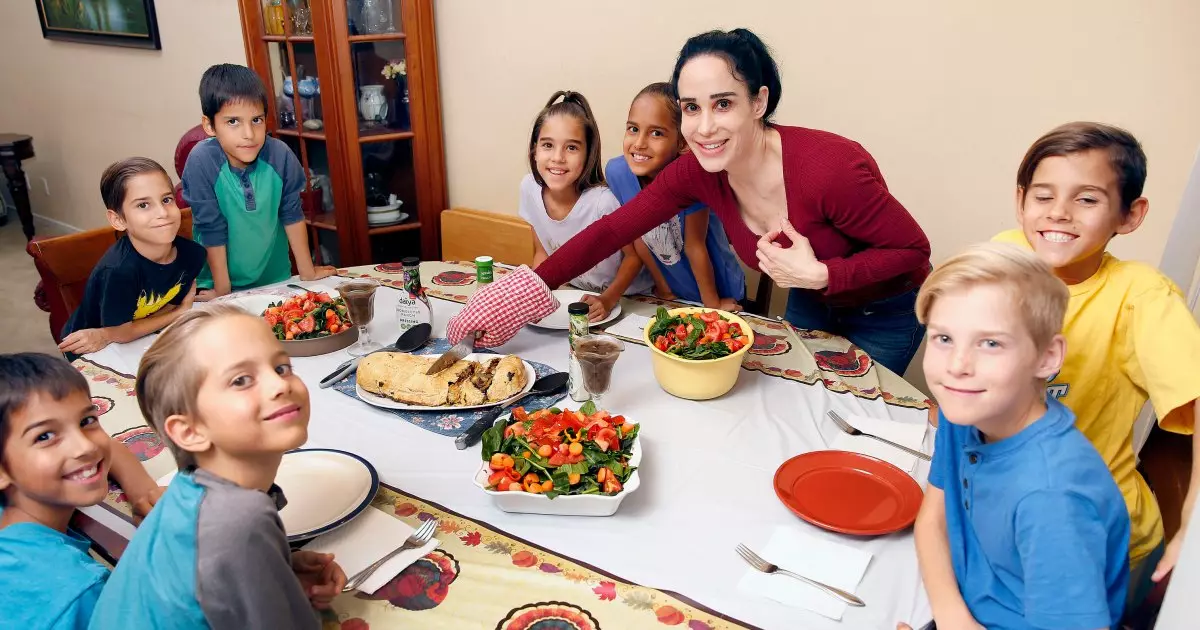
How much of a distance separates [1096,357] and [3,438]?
70.5 inches

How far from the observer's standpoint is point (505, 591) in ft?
3.55

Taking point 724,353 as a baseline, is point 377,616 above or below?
below

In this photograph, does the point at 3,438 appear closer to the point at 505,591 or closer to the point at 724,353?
the point at 505,591

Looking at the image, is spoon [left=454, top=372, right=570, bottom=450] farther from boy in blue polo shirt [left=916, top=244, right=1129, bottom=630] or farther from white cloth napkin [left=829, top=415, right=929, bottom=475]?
boy in blue polo shirt [left=916, top=244, right=1129, bottom=630]

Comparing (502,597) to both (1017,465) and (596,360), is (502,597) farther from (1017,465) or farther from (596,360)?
(1017,465)

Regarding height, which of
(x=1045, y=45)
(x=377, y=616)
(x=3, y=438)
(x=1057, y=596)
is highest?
(x=1045, y=45)

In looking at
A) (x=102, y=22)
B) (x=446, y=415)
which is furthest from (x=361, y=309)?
(x=102, y=22)

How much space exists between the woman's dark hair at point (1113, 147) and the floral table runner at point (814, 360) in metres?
0.56

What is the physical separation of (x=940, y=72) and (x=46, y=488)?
2.66 m

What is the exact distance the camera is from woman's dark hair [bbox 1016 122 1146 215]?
124 centimetres

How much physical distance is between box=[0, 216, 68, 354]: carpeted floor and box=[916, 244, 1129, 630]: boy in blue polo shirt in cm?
425

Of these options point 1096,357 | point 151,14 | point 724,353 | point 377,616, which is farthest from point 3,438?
point 151,14

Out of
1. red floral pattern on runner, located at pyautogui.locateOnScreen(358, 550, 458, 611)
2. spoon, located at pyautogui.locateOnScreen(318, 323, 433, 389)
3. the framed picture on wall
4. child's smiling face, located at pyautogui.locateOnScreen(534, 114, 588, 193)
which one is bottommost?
red floral pattern on runner, located at pyautogui.locateOnScreen(358, 550, 458, 611)

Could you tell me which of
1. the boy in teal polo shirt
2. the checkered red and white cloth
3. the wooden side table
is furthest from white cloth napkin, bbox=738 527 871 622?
the wooden side table
